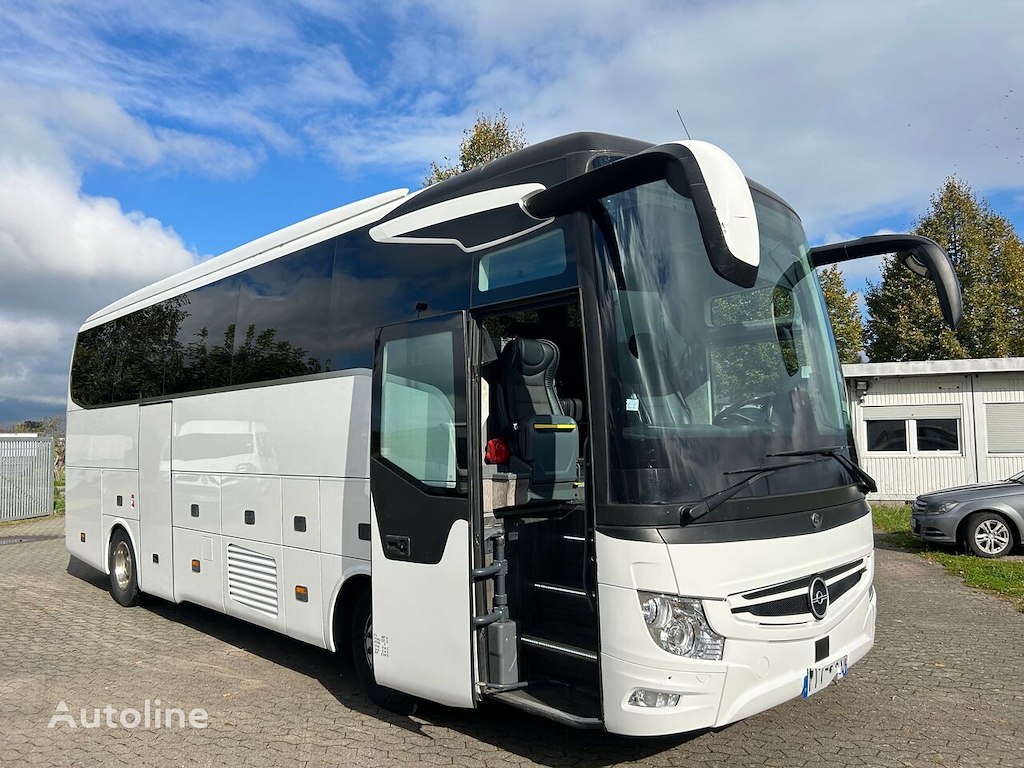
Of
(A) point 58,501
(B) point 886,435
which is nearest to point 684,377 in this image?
(B) point 886,435

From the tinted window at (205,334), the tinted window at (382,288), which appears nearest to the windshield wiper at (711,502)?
the tinted window at (382,288)

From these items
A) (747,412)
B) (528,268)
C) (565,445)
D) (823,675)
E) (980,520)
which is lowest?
(980,520)

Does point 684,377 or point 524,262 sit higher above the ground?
point 524,262

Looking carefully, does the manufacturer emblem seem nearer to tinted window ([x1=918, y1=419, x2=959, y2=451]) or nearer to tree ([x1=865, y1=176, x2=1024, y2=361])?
tinted window ([x1=918, y1=419, x2=959, y2=451])

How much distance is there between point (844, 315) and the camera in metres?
31.9

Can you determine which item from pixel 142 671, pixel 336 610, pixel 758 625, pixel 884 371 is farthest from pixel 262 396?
pixel 884 371

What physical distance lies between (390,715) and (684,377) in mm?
3337

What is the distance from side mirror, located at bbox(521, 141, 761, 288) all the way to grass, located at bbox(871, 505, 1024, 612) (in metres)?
7.71

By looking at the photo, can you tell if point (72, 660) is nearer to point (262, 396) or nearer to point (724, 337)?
point (262, 396)

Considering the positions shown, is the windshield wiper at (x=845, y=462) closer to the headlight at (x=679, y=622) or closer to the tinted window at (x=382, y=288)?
the headlight at (x=679, y=622)

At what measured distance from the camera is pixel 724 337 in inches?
184

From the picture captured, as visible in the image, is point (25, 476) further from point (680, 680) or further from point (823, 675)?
point (823, 675)

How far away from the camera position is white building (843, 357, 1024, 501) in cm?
1916

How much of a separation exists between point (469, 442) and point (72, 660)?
16.6 ft
